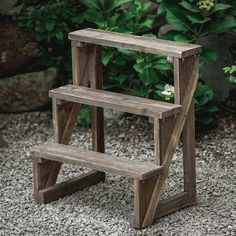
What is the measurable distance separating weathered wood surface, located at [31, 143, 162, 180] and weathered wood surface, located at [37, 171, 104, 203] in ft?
0.78

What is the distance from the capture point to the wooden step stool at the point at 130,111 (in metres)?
5.02

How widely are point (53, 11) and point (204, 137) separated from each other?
1438 mm

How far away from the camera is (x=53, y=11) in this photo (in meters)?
6.86

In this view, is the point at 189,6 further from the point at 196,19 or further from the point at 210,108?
the point at 210,108

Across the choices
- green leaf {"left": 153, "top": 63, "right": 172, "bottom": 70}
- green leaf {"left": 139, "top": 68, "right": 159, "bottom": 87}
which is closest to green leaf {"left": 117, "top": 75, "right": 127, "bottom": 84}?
green leaf {"left": 139, "top": 68, "right": 159, "bottom": 87}

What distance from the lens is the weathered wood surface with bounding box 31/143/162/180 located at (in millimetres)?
4973

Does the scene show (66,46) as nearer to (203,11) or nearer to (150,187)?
(203,11)

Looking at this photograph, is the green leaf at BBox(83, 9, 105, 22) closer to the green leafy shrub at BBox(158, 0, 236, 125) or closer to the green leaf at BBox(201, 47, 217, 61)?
the green leafy shrub at BBox(158, 0, 236, 125)

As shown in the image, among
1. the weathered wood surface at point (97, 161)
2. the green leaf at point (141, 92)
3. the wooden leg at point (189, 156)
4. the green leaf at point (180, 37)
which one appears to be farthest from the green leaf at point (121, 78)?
the wooden leg at point (189, 156)

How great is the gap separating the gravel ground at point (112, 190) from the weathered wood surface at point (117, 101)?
0.61 meters

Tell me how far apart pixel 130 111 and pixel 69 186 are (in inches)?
30.0

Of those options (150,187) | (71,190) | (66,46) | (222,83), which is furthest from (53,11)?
(150,187)

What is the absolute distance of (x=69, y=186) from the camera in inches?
220

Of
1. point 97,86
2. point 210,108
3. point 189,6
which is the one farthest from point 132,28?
point 97,86
